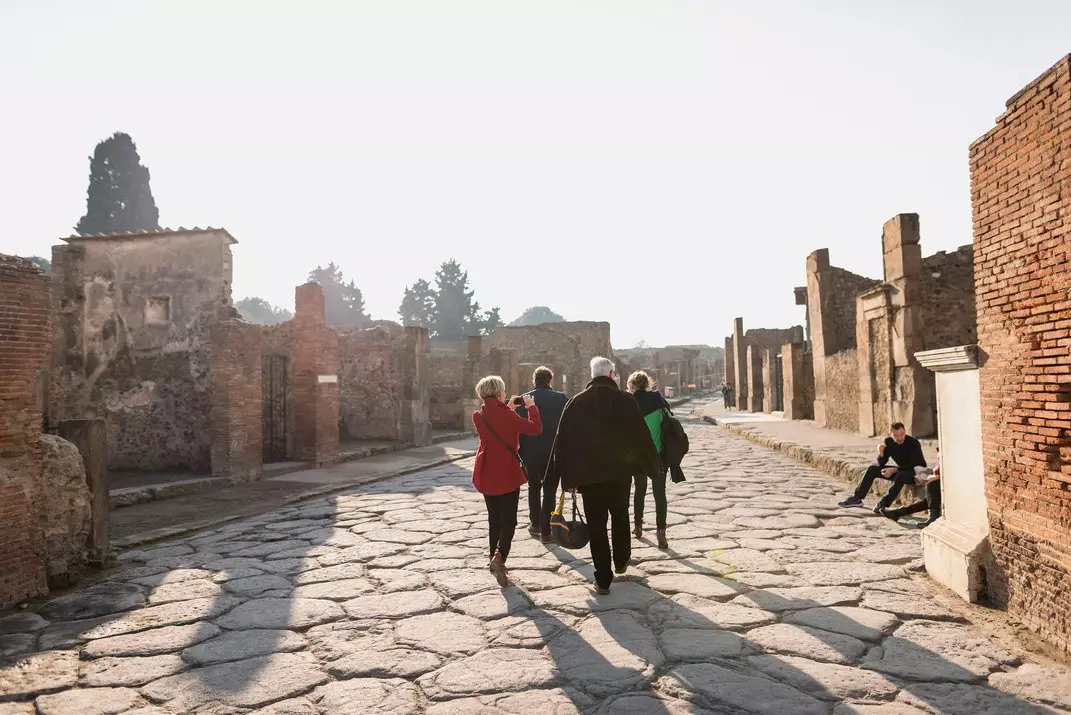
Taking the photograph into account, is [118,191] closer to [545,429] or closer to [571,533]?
[545,429]

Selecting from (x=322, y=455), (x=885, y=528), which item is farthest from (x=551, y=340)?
(x=885, y=528)

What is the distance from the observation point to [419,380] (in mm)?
14984

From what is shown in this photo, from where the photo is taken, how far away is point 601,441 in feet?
13.6

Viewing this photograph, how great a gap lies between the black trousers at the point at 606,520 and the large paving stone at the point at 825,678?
117 centimetres

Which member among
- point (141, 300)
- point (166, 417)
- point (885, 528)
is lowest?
point (885, 528)

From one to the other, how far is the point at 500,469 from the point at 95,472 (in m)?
3.32

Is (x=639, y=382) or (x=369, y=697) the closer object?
(x=369, y=697)

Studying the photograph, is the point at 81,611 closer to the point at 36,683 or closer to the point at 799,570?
the point at 36,683

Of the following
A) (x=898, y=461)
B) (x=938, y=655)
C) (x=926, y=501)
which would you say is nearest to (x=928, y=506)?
(x=926, y=501)

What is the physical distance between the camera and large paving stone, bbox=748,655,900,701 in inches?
106

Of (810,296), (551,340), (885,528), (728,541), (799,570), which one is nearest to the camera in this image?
(799,570)

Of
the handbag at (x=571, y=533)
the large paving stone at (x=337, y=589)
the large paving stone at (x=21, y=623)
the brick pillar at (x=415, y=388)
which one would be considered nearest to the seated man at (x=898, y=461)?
the handbag at (x=571, y=533)

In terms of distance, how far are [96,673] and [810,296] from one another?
17.0 m

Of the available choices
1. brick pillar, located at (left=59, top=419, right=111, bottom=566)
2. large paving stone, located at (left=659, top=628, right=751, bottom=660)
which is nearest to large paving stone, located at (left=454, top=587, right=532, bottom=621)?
large paving stone, located at (left=659, top=628, right=751, bottom=660)
